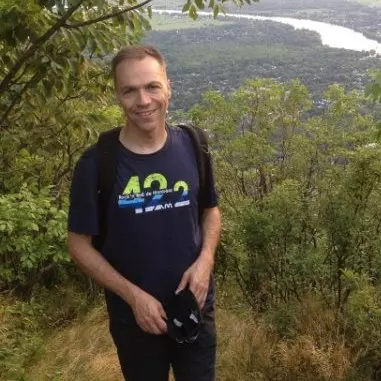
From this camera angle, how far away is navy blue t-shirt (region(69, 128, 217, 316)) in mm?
1846

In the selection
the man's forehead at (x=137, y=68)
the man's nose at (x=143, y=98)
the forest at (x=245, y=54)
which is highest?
the man's forehead at (x=137, y=68)

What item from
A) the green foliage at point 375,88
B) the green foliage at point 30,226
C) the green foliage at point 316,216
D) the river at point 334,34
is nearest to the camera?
the green foliage at point 375,88

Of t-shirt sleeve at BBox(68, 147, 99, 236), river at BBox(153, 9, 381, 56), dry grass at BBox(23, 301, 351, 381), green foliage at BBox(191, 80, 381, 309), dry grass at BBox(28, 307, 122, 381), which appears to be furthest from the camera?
river at BBox(153, 9, 381, 56)

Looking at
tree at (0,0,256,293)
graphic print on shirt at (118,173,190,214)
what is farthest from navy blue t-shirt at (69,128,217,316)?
tree at (0,0,256,293)

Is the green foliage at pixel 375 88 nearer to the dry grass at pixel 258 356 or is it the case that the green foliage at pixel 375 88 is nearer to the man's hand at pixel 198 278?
the man's hand at pixel 198 278

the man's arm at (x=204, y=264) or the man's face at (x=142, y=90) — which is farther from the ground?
the man's face at (x=142, y=90)

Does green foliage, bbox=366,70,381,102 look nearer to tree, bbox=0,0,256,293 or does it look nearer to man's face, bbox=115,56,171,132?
tree, bbox=0,0,256,293

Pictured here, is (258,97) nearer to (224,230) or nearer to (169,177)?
(224,230)

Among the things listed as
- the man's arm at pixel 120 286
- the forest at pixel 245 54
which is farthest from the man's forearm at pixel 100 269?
the forest at pixel 245 54

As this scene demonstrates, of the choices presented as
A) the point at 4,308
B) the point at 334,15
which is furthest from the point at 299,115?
the point at 334,15

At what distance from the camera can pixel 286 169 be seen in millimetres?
7059

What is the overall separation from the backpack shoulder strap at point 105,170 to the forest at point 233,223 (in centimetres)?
75

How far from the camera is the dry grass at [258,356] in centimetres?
346

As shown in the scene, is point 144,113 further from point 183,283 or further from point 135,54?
point 183,283
